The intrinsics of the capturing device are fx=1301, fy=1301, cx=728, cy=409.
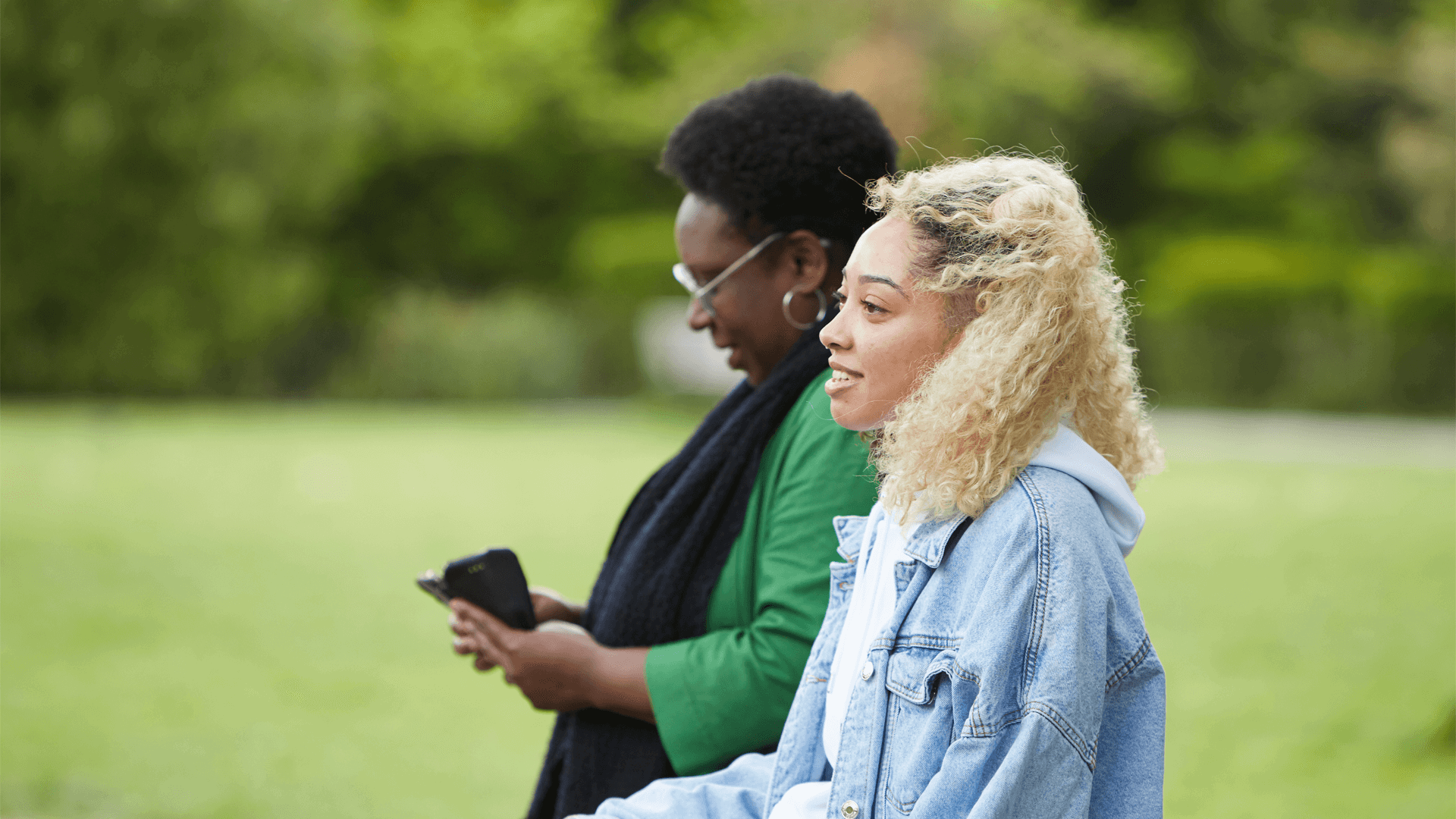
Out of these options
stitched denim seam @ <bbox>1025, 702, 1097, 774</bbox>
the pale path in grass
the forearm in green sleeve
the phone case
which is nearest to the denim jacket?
stitched denim seam @ <bbox>1025, 702, 1097, 774</bbox>

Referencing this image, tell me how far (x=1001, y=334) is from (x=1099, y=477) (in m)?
0.21

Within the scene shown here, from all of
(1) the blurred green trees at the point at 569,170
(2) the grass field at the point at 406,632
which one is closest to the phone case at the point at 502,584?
(2) the grass field at the point at 406,632

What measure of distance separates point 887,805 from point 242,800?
4.02 metres

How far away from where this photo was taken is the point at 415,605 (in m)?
8.33

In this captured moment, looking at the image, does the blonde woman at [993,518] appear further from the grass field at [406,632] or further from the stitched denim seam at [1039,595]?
the grass field at [406,632]

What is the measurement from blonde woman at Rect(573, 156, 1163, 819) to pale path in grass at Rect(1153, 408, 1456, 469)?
45.5 ft

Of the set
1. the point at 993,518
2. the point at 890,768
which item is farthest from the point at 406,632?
the point at 993,518

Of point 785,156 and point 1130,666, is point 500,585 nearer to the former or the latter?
point 785,156

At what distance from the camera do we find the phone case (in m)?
2.49

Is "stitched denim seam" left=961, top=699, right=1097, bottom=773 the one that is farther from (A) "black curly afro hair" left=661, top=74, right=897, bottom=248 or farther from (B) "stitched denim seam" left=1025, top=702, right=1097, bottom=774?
(A) "black curly afro hair" left=661, top=74, right=897, bottom=248

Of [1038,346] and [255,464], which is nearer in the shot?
[1038,346]

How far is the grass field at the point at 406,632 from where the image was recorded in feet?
17.1

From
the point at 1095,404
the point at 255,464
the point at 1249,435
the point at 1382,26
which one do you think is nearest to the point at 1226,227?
the point at 1382,26

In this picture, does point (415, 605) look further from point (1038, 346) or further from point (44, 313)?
point (44, 313)
